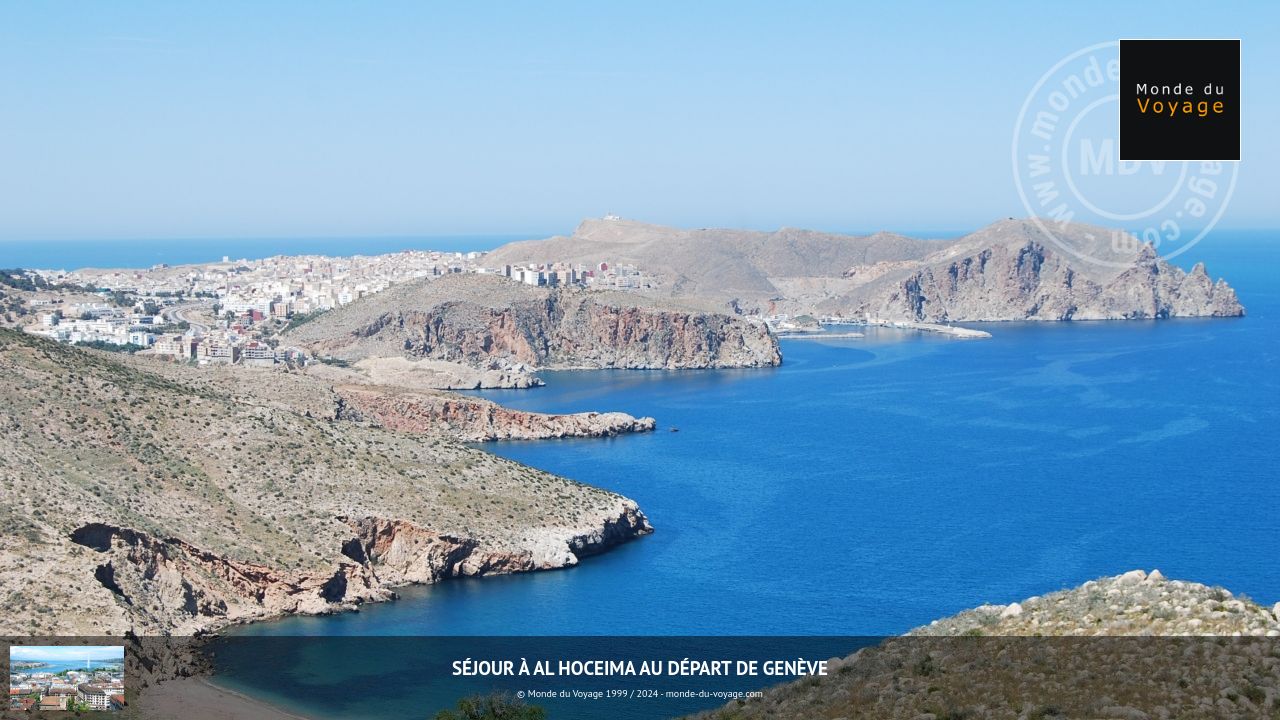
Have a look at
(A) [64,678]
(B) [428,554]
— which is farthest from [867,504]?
(A) [64,678]

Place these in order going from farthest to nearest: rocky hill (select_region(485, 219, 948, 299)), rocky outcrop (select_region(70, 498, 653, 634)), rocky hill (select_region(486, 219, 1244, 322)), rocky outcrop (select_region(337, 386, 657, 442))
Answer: rocky hill (select_region(485, 219, 948, 299)), rocky hill (select_region(486, 219, 1244, 322)), rocky outcrop (select_region(337, 386, 657, 442)), rocky outcrop (select_region(70, 498, 653, 634))

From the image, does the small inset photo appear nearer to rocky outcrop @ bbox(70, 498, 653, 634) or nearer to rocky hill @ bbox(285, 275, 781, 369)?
rocky outcrop @ bbox(70, 498, 653, 634)

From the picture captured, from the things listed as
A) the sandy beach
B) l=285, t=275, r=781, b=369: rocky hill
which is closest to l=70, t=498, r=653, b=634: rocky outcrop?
the sandy beach

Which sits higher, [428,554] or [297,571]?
[297,571]

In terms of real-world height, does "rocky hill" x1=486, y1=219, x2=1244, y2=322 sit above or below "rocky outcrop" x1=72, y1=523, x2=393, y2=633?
above

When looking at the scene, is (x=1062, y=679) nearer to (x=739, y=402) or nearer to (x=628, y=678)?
(x=628, y=678)

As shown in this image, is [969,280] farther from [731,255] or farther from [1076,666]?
[1076,666]

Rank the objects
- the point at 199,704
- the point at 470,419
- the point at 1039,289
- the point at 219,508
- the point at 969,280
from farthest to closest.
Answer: the point at 969,280 < the point at 1039,289 < the point at 470,419 < the point at 219,508 < the point at 199,704
